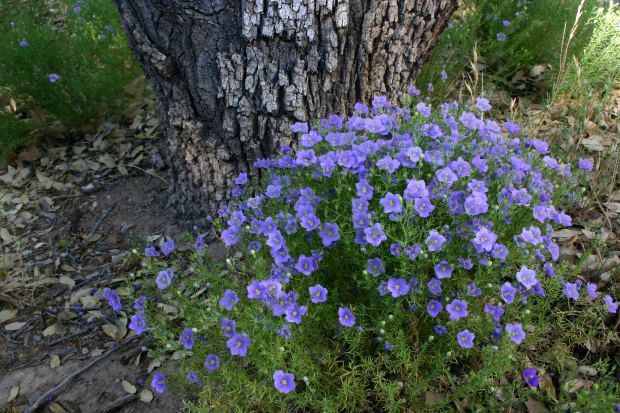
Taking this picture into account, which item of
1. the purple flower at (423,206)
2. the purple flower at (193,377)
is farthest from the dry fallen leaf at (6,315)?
the purple flower at (423,206)

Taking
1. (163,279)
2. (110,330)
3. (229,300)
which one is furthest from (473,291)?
(110,330)

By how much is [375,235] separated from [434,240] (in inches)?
8.5

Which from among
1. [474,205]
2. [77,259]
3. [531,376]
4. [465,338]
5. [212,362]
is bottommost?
[77,259]

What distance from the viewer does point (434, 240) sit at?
1.88m

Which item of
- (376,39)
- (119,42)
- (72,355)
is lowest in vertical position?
(72,355)

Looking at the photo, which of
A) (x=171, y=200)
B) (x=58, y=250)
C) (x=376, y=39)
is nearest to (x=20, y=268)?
(x=58, y=250)

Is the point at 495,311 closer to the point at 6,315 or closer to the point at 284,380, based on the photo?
the point at 284,380

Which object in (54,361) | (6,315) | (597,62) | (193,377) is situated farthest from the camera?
(597,62)

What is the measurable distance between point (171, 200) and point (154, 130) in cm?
96

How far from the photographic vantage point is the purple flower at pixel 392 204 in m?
1.92

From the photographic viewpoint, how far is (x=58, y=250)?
344 centimetres

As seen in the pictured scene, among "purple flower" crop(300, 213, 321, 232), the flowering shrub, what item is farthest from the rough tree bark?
"purple flower" crop(300, 213, 321, 232)

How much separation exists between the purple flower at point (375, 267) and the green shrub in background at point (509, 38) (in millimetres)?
2101

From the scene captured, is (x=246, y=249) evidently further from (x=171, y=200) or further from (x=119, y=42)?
(x=119, y=42)
